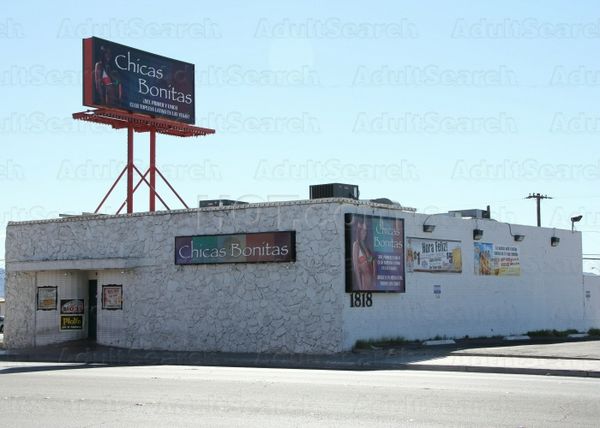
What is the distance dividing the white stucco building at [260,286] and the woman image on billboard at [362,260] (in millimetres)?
356

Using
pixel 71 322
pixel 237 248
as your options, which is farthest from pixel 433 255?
pixel 71 322

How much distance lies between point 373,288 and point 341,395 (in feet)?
40.6

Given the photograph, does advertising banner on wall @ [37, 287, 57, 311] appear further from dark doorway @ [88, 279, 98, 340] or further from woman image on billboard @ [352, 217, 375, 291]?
woman image on billboard @ [352, 217, 375, 291]

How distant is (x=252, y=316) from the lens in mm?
27484

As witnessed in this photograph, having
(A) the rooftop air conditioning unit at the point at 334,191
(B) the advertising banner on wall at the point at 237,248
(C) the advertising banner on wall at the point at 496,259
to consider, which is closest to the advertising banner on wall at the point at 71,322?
(B) the advertising banner on wall at the point at 237,248

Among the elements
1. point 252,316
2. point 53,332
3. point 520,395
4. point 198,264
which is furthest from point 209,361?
point 520,395

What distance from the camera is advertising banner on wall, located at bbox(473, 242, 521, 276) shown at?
32.2m

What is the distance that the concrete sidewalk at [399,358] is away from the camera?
2014cm

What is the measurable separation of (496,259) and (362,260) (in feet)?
28.2

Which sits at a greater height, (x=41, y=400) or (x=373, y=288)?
(x=373, y=288)

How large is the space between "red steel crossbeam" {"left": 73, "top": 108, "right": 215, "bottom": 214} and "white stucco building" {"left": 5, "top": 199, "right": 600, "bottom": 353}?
3181 mm

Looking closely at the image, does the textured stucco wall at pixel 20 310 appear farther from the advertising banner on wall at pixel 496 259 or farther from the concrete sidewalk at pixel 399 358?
the advertising banner on wall at pixel 496 259

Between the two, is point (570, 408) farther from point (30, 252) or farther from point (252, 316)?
point (30, 252)

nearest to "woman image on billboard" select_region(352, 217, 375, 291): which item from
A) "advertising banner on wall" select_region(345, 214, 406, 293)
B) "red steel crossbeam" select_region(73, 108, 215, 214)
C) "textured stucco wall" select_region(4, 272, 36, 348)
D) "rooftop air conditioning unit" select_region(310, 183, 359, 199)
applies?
"advertising banner on wall" select_region(345, 214, 406, 293)
